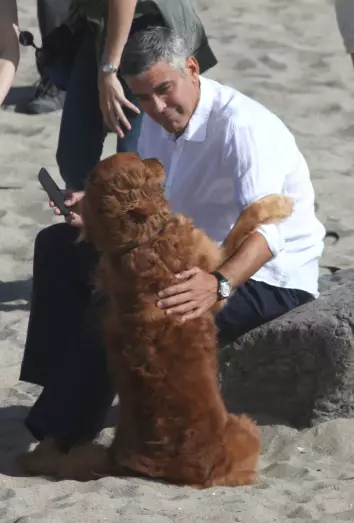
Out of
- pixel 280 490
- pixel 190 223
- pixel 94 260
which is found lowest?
pixel 280 490

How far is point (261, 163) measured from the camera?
358 centimetres

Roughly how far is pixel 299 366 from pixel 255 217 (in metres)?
0.75

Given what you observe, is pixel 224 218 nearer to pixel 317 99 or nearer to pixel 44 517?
pixel 44 517

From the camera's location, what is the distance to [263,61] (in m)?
9.14

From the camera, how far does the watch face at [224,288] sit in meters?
3.33

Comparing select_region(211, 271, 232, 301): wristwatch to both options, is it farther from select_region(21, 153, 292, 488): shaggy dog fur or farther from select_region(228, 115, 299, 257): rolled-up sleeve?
select_region(228, 115, 299, 257): rolled-up sleeve

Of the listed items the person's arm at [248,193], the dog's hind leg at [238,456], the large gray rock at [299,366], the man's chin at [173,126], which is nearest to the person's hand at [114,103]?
the man's chin at [173,126]

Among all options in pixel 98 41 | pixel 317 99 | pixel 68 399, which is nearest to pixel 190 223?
pixel 68 399

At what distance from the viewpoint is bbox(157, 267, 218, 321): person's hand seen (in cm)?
320

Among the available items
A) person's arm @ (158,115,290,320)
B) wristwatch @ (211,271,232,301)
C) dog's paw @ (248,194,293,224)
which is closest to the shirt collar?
person's arm @ (158,115,290,320)

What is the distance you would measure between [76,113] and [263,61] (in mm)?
4525

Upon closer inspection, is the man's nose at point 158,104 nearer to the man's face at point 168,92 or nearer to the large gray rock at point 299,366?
the man's face at point 168,92

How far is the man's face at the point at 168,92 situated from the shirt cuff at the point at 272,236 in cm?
52

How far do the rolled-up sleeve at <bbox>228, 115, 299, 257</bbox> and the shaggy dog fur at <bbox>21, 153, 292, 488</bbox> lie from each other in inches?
2.5
